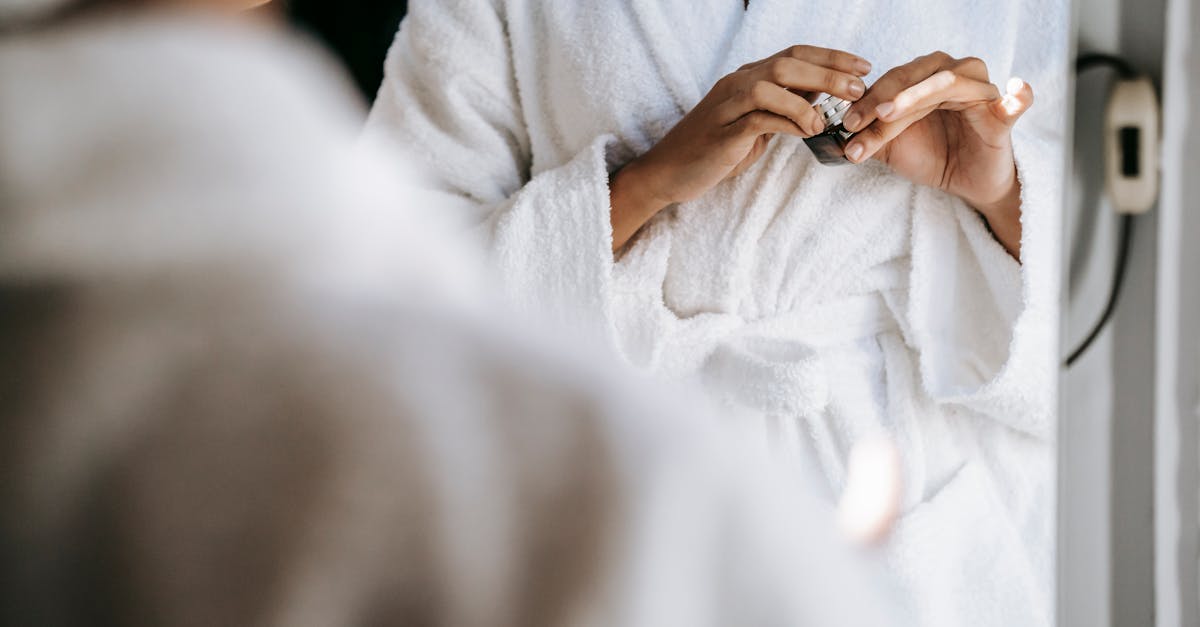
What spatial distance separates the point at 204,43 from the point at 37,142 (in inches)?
1.6

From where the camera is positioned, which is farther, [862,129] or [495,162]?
[495,162]

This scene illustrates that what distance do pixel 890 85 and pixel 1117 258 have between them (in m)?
0.23

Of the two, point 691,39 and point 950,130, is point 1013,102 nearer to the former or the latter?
point 950,130

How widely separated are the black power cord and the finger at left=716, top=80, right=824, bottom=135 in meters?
0.21

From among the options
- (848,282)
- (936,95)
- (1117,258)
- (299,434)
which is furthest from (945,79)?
(299,434)

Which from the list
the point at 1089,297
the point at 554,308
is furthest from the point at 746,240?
the point at 1089,297

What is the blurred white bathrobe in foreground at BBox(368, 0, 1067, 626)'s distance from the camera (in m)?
0.43

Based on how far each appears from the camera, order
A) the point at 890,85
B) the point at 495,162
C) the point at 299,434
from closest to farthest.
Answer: the point at 299,434 < the point at 890,85 < the point at 495,162

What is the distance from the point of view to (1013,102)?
0.43 metres

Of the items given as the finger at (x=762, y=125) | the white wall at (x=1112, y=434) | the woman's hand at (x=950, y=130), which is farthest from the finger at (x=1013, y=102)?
the white wall at (x=1112, y=434)

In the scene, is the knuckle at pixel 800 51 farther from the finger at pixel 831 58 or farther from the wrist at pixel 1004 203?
the wrist at pixel 1004 203

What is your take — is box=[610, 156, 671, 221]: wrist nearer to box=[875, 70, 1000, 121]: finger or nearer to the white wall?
box=[875, 70, 1000, 121]: finger

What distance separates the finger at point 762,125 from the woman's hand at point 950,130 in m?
0.03

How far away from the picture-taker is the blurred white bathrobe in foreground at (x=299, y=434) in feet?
0.43
